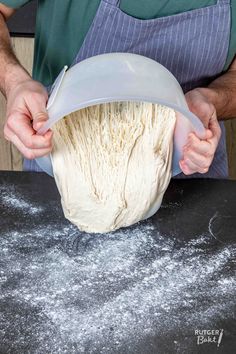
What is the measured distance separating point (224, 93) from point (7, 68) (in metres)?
0.38

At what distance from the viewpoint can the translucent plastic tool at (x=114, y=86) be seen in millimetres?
695

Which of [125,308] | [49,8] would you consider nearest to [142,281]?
[125,308]

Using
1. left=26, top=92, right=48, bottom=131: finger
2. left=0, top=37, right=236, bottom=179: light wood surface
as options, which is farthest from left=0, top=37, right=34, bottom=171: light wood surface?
left=26, top=92, right=48, bottom=131: finger

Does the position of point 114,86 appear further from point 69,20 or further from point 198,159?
point 69,20

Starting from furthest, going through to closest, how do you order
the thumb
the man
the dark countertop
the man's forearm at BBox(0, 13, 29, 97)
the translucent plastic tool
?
the dark countertop → the man → the man's forearm at BBox(0, 13, 29, 97) → the thumb → the translucent plastic tool

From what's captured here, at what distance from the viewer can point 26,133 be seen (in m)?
0.78

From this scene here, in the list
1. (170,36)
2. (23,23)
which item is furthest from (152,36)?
(23,23)

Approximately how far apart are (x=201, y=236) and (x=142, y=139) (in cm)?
18

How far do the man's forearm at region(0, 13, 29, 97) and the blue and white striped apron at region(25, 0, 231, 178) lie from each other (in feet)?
0.42

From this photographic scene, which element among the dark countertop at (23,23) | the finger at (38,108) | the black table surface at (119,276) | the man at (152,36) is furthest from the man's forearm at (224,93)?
the dark countertop at (23,23)

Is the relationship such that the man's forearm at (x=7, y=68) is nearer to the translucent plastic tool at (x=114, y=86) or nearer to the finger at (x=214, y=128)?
the translucent plastic tool at (x=114, y=86)

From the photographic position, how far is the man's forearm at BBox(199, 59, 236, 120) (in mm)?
996

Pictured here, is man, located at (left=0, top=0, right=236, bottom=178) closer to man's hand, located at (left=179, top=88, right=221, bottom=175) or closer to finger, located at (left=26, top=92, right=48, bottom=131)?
man's hand, located at (left=179, top=88, right=221, bottom=175)

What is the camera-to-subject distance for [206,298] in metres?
0.80
